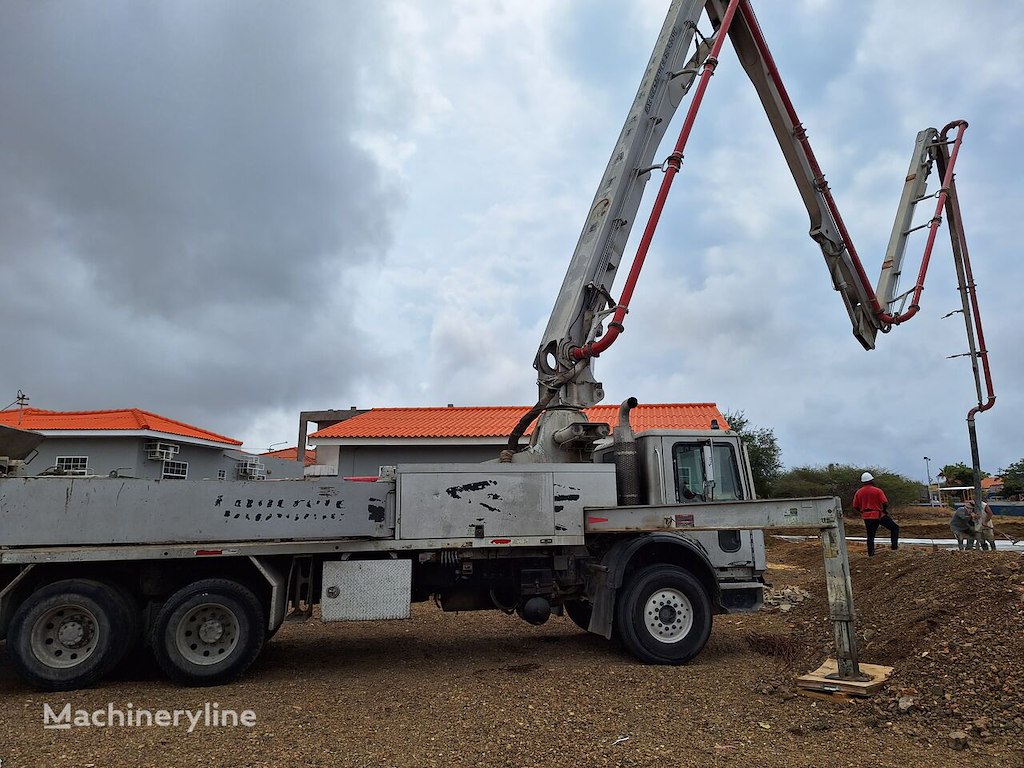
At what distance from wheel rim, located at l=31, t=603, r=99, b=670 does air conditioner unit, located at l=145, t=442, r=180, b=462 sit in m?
13.3

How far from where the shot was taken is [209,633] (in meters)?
6.48

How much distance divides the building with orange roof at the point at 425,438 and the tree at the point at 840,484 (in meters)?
12.5

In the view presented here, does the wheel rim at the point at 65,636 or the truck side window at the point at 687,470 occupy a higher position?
the truck side window at the point at 687,470

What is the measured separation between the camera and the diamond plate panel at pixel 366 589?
22.0 ft

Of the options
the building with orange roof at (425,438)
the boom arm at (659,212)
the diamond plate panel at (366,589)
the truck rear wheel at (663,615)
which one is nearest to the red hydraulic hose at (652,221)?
the boom arm at (659,212)

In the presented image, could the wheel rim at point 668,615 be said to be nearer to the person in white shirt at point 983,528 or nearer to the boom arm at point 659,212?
the boom arm at point 659,212

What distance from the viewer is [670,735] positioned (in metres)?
4.86

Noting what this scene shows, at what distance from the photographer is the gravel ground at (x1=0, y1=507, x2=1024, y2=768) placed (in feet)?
14.9

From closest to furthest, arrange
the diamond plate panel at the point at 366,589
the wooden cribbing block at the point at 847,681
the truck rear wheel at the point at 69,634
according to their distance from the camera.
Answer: the wooden cribbing block at the point at 847,681, the truck rear wheel at the point at 69,634, the diamond plate panel at the point at 366,589

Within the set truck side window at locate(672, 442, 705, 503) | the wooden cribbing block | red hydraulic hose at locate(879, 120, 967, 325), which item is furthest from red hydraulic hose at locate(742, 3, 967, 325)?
the wooden cribbing block

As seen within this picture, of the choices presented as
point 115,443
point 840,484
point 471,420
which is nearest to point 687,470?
point 471,420

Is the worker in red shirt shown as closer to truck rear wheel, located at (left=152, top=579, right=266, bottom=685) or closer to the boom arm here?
the boom arm

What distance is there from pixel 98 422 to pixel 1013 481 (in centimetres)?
5505

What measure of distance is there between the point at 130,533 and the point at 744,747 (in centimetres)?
544
